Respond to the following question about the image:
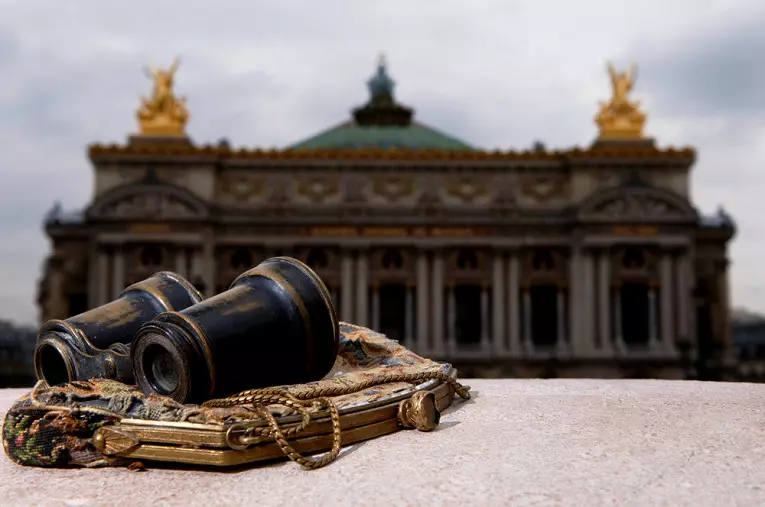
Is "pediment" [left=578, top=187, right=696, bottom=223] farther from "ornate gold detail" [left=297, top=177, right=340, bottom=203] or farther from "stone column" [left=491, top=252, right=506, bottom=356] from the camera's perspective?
"ornate gold detail" [left=297, top=177, right=340, bottom=203]

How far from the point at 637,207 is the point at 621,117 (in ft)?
17.1

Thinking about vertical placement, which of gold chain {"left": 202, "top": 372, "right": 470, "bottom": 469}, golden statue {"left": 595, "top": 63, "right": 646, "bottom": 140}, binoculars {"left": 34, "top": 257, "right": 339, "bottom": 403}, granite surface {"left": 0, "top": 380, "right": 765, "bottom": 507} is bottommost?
granite surface {"left": 0, "top": 380, "right": 765, "bottom": 507}

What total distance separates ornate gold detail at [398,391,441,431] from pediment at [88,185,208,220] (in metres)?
31.1

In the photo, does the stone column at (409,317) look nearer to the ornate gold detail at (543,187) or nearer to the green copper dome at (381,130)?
the ornate gold detail at (543,187)

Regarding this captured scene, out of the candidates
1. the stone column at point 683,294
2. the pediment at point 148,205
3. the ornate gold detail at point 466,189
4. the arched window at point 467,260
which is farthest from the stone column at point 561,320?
the pediment at point 148,205

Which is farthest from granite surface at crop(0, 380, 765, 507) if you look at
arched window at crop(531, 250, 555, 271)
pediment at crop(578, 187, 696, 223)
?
arched window at crop(531, 250, 555, 271)

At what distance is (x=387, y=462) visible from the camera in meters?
6.78

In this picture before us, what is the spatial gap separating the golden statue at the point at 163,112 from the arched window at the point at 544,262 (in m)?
18.7

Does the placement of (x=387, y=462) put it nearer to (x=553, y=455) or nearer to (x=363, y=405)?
(x=363, y=405)

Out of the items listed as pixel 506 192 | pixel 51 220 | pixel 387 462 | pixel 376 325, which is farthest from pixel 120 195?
pixel 387 462

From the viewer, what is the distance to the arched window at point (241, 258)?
39.1 meters

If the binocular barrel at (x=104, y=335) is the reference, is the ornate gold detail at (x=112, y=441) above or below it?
below

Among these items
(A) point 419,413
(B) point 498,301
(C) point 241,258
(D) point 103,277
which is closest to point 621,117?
(B) point 498,301

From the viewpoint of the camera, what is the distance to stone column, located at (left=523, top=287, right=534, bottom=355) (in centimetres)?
3781
